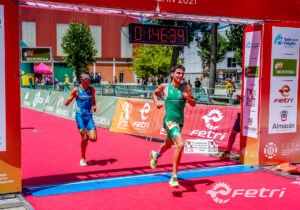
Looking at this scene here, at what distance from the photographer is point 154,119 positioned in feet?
36.8

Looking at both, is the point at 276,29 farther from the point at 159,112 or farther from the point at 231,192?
the point at 159,112

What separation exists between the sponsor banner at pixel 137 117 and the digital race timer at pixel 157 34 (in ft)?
14.8

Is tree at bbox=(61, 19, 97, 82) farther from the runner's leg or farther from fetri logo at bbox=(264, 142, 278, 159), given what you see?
the runner's leg

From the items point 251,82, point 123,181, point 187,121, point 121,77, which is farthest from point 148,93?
point 121,77

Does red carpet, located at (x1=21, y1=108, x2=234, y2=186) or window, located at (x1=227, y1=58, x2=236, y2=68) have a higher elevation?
window, located at (x1=227, y1=58, x2=236, y2=68)

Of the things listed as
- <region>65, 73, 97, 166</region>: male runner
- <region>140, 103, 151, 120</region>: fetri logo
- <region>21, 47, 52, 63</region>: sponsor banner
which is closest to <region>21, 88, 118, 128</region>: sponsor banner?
<region>140, 103, 151, 120</region>: fetri logo

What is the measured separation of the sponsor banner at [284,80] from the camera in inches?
291

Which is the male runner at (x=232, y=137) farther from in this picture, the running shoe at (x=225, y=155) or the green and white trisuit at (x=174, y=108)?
the green and white trisuit at (x=174, y=108)

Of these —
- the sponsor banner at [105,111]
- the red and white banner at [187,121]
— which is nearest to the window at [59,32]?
the sponsor banner at [105,111]

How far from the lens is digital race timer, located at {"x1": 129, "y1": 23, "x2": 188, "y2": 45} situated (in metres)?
6.35

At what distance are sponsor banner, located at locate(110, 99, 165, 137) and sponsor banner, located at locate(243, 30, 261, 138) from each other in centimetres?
372

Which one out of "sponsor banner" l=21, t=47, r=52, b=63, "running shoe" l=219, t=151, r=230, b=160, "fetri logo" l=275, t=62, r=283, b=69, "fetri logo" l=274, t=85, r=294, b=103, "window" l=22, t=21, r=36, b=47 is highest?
"window" l=22, t=21, r=36, b=47

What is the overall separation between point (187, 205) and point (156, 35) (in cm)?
331

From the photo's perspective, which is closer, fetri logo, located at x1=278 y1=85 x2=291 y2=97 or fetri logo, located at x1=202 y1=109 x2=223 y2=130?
fetri logo, located at x1=278 y1=85 x2=291 y2=97
